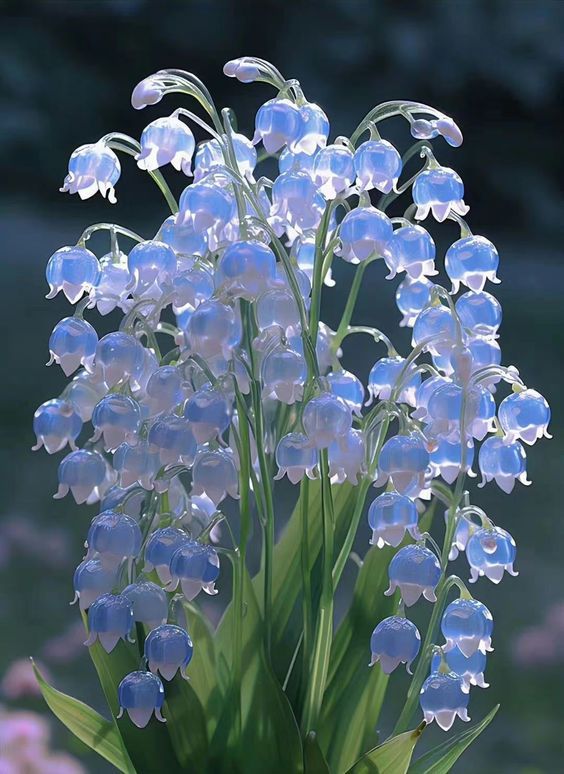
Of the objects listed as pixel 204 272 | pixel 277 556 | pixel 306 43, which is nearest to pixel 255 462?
pixel 277 556

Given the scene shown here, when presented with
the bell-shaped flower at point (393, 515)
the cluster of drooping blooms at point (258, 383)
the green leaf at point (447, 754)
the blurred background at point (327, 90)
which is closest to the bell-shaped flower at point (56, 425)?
the cluster of drooping blooms at point (258, 383)

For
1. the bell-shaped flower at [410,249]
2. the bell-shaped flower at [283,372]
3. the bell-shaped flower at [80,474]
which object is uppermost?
the bell-shaped flower at [410,249]

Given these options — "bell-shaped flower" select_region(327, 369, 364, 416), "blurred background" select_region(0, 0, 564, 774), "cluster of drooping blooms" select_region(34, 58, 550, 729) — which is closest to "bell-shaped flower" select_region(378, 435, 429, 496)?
"cluster of drooping blooms" select_region(34, 58, 550, 729)

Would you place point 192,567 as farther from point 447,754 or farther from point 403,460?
point 447,754

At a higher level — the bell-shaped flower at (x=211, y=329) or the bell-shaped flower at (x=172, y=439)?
the bell-shaped flower at (x=211, y=329)

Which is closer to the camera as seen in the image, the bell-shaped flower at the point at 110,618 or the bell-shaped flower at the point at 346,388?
the bell-shaped flower at the point at 110,618

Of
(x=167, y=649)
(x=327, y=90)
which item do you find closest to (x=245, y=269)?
(x=167, y=649)

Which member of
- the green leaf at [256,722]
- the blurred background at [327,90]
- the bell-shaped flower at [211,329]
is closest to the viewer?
the bell-shaped flower at [211,329]

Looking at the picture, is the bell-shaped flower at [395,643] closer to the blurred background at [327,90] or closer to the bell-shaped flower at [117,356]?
the bell-shaped flower at [117,356]
